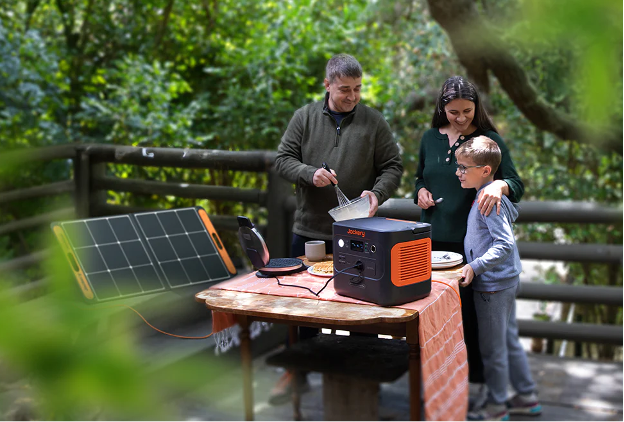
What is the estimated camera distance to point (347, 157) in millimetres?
2379

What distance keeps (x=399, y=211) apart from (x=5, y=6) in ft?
13.9

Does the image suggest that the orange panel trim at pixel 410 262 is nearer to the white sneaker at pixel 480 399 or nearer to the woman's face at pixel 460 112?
the woman's face at pixel 460 112

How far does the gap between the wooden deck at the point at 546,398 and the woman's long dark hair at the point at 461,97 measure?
1391 mm

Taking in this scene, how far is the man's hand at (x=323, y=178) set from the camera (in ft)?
7.27

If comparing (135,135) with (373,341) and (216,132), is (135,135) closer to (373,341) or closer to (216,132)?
(216,132)

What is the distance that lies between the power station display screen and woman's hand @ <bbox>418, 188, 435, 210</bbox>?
0.48 metres

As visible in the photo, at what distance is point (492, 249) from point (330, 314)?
0.60 m

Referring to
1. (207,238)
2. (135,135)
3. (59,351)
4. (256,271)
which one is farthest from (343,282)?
(135,135)

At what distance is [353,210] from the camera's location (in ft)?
7.32

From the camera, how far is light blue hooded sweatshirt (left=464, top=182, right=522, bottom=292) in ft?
6.77

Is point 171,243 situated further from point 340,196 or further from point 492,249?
point 492,249

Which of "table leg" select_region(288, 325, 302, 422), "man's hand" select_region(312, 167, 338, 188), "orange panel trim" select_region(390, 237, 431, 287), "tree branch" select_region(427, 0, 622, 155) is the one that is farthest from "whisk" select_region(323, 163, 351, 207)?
"tree branch" select_region(427, 0, 622, 155)

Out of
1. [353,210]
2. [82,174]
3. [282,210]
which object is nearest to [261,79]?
[82,174]

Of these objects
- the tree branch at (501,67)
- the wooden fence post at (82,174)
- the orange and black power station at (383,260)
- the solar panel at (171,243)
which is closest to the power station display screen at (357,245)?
the orange and black power station at (383,260)
